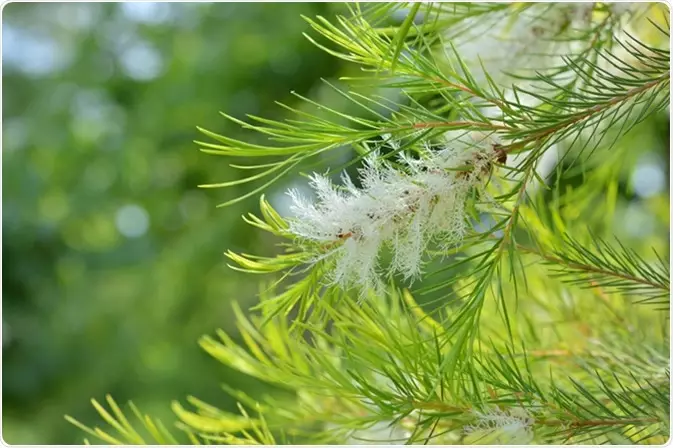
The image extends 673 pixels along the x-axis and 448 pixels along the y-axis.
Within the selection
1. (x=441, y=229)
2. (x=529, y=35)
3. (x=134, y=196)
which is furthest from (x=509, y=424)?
(x=134, y=196)

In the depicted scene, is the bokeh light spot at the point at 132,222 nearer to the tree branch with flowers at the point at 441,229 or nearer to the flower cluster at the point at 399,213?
the tree branch with flowers at the point at 441,229

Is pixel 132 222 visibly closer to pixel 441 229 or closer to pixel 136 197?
pixel 136 197

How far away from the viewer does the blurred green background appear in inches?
49.4

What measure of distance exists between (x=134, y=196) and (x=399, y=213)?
1.24m

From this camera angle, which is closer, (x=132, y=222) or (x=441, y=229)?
(x=441, y=229)

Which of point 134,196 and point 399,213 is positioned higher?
point 134,196

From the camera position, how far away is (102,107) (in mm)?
1426

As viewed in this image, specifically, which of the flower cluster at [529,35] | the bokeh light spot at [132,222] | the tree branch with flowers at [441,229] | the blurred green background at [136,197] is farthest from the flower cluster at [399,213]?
the bokeh light spot at [132,222]

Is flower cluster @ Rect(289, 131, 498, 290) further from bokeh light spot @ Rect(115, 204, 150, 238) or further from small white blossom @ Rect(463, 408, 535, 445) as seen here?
bokeh light spot @ Rect(115, 204, 150, 238)

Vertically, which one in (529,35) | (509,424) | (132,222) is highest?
(132,222)

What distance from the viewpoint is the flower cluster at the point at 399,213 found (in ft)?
0.69

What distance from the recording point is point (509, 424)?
0.77 ft

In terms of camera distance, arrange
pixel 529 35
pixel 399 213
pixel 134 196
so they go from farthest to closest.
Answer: pixel 134 196, pixel 529 35, pixel 399 213

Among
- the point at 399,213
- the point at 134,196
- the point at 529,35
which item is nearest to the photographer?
the point at 399,213
